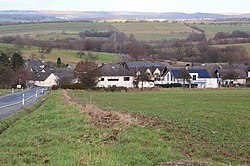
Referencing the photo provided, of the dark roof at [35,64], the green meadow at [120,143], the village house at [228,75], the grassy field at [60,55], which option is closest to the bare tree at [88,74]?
the village house at [228,75]

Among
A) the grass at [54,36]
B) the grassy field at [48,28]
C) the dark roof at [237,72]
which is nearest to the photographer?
the dark roof at [237,72]

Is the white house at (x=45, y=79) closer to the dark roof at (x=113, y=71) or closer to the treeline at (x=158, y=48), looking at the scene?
the dark roof at (x=113, y=71)

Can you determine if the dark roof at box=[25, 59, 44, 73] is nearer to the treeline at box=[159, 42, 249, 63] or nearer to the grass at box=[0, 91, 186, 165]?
the treeline at box=[159, 42, 249, 63]

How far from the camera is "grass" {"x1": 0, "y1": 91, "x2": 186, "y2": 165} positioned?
31.6ft

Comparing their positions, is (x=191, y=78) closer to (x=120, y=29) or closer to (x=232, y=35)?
(x=232, y=35)

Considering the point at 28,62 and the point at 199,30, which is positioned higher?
the point at 199,30

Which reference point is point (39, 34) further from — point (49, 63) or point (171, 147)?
point (171, 147)

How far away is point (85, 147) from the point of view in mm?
11055

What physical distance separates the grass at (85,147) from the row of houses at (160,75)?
69.9 m

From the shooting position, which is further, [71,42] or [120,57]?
[71,42]

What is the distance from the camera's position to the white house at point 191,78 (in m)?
90.7

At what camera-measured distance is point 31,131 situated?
599 inches

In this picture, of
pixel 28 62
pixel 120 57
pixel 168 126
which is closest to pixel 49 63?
pixel 28 62

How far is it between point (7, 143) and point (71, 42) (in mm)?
146765
